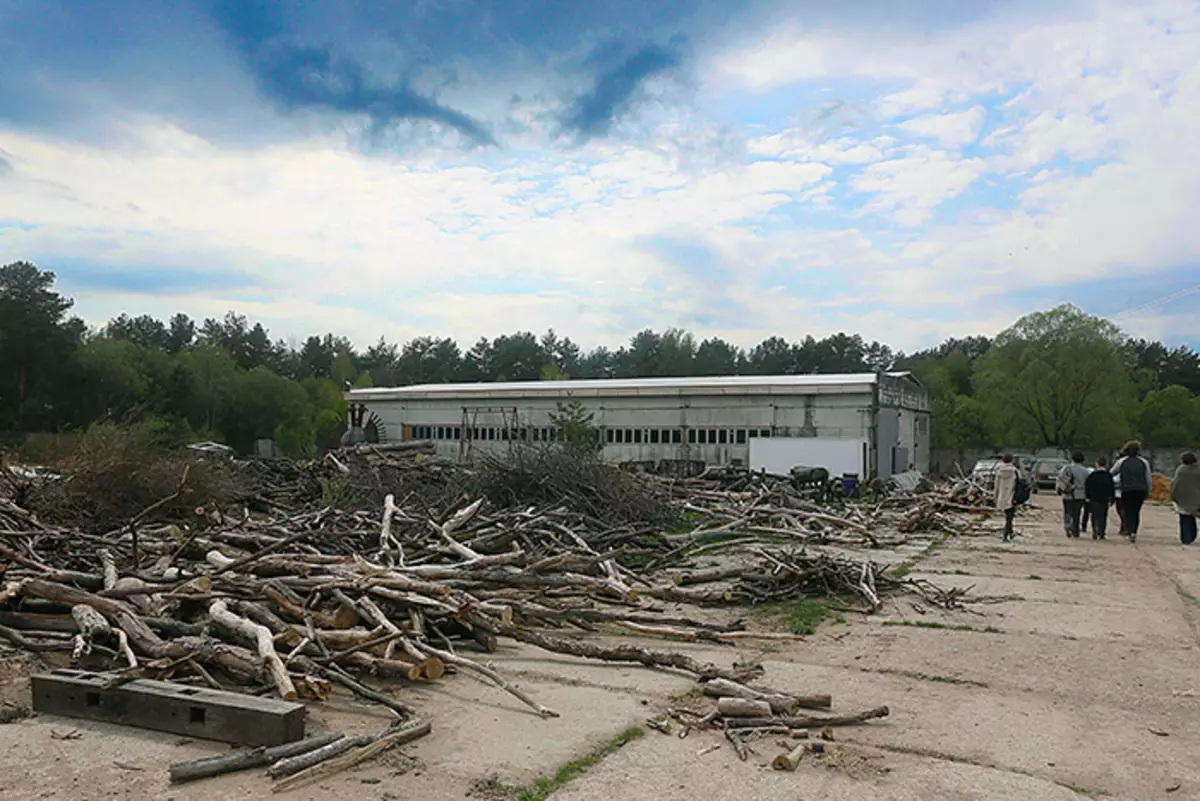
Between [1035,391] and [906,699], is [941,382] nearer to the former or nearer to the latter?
[1035,391]

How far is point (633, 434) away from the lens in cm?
3844

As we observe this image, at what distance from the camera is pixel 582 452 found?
17219mm

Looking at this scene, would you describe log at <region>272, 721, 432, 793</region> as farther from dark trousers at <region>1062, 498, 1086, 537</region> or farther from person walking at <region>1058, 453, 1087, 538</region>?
dark trousers at <region>1062, 498, 1086, 537</region>

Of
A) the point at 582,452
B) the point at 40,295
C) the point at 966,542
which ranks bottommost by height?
the point at 966,542

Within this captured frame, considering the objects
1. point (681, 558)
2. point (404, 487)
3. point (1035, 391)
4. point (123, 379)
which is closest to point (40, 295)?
point (123, 379)

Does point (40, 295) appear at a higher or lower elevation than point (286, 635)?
higher

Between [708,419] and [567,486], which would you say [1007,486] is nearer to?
[567,486]

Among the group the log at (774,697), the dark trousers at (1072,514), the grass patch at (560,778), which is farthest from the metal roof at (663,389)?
the grass patch at (560,778)

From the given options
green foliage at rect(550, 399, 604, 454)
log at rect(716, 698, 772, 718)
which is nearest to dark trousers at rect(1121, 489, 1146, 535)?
log at rect(716, 698, 772, 718)

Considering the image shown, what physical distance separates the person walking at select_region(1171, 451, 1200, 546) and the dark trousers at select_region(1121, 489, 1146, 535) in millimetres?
568

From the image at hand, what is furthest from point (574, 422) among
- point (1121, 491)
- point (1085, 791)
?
point (1085, 791)

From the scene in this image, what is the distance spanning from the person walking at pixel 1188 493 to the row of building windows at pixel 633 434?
19.0m

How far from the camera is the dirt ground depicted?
450 cm

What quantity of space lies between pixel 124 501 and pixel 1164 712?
11648 millimetres
